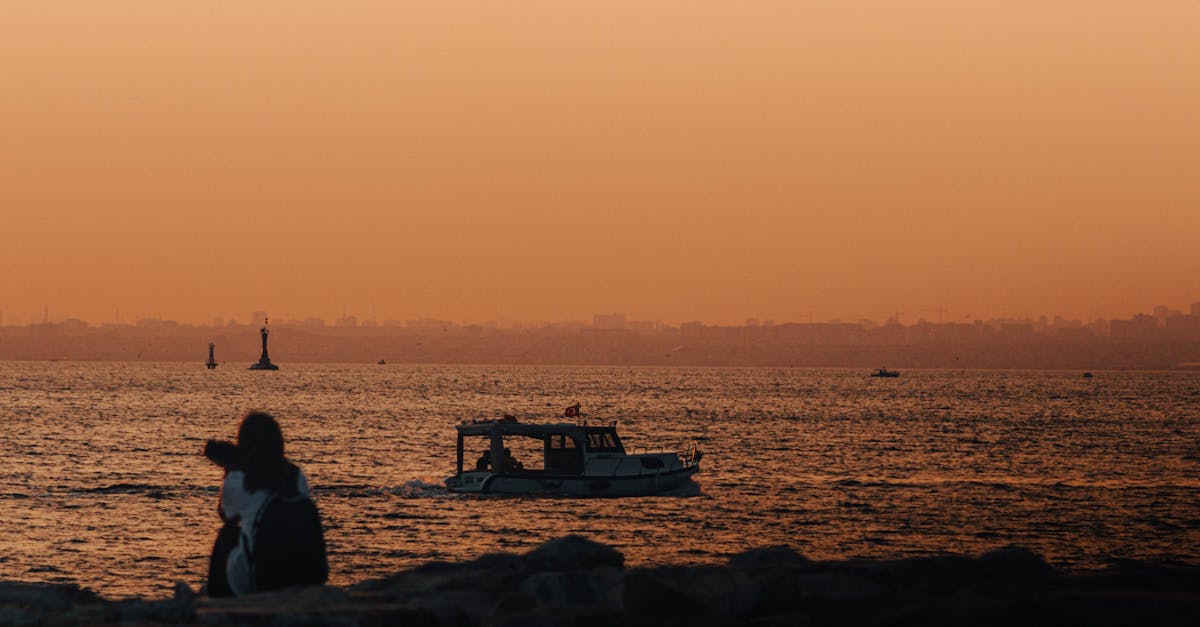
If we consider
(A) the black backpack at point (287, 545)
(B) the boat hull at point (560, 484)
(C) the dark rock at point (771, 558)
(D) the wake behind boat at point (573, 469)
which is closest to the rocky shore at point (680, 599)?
(C) the dark rock at point (771, 558)

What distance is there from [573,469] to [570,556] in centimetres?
4266

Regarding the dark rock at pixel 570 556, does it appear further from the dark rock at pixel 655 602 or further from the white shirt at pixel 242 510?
the white shirt at pixel 242 510

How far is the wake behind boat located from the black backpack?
4631 centimetres

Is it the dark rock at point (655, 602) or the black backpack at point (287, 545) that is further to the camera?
the dark rock at point (655, 602)

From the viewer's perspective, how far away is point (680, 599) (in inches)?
627

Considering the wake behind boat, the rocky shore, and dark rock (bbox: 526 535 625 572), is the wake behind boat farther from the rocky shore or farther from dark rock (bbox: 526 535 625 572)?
the rocky shore

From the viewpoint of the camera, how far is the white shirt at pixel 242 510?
520 inches

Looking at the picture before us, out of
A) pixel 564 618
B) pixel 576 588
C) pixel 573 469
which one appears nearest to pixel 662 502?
pixel 573 469

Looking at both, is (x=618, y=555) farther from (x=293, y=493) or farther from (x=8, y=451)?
(x=8, y=451)

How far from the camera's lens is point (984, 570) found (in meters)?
20.0

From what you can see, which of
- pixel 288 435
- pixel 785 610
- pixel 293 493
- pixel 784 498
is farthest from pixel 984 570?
pixel 288 435

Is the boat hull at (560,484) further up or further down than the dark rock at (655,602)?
further down

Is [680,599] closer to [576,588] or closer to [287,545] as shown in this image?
[576,588]

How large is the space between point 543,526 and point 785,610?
120ft
